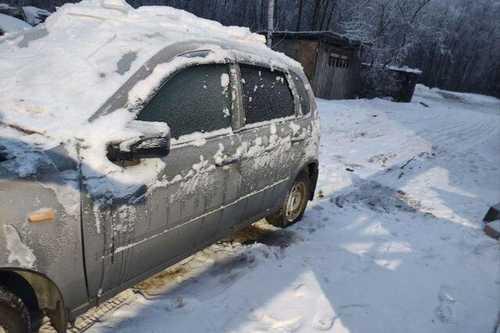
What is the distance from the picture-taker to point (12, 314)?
1.95 metres

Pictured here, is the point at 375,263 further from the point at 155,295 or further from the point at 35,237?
the point at 35,237

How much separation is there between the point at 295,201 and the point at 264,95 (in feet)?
5.45

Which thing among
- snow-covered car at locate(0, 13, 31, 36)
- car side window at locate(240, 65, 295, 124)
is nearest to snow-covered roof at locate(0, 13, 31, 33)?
snow-covered car at locate(0, 13, 31, 36)

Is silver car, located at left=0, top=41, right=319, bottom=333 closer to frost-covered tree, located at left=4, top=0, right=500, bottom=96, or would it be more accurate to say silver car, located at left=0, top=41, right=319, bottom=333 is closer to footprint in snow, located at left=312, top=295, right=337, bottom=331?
footprint in snow, located at left=312, top=295, right=337, bottom=331

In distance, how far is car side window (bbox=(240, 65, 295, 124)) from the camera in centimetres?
336

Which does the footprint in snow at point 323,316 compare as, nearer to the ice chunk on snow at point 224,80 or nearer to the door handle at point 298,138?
the door handle at point 298,138

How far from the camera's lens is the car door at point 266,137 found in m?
3.36

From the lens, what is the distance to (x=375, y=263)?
13.9 ft

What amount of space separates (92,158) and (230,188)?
130 centimetres

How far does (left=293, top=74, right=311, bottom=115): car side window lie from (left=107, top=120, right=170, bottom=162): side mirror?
7.64 feet

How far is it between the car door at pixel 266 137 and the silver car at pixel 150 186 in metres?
0.01

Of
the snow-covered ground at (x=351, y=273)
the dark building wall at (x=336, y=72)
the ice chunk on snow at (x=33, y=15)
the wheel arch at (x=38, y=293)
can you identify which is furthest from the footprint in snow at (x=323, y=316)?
the ice chunk on snow at (x=33, y=15)

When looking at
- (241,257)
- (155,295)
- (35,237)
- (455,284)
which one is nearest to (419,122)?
(455,284)

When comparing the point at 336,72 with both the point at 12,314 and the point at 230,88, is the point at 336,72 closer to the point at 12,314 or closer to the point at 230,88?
the point at 230,88
